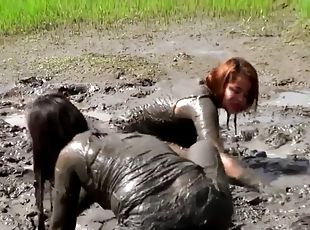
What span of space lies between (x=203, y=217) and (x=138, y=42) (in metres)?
6.52

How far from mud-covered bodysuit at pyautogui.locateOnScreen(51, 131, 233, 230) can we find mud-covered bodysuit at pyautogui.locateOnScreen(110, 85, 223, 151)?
3.15ft

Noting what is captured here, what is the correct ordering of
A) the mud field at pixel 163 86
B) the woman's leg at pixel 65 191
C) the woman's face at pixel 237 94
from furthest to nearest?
the mud field at pixel 163 86
the woman's face at pixel 237 94
the woman's leg at pixel 65 191

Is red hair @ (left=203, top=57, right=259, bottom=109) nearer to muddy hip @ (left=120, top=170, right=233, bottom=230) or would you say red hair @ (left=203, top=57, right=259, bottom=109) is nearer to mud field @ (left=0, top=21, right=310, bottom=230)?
mud field @ (left=0, top=21, right=310, bottom=230)

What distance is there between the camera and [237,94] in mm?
4270

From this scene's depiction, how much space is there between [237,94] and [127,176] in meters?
1.18

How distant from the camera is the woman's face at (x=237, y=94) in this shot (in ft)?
13.8

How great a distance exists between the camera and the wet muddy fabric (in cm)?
439

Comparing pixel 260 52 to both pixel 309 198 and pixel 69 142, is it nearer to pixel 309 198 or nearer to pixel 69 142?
pixel 309 198

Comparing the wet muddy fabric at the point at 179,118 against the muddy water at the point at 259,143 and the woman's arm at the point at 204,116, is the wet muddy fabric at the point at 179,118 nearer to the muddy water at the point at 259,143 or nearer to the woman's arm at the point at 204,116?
the woman's arm at the point at 204,116

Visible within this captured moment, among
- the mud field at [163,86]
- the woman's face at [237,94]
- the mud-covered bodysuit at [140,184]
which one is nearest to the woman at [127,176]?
the mud-covered bodysuit at [140,184]

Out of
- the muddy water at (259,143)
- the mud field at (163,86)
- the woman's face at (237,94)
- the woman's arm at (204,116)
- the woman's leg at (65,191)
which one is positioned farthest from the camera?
the mud field at (163,86)

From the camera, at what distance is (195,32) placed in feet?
32.1

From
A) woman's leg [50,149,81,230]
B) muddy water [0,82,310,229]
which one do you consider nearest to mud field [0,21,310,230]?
muddy water [0,82,310,229]

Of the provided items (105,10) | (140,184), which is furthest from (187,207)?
(105,10)
